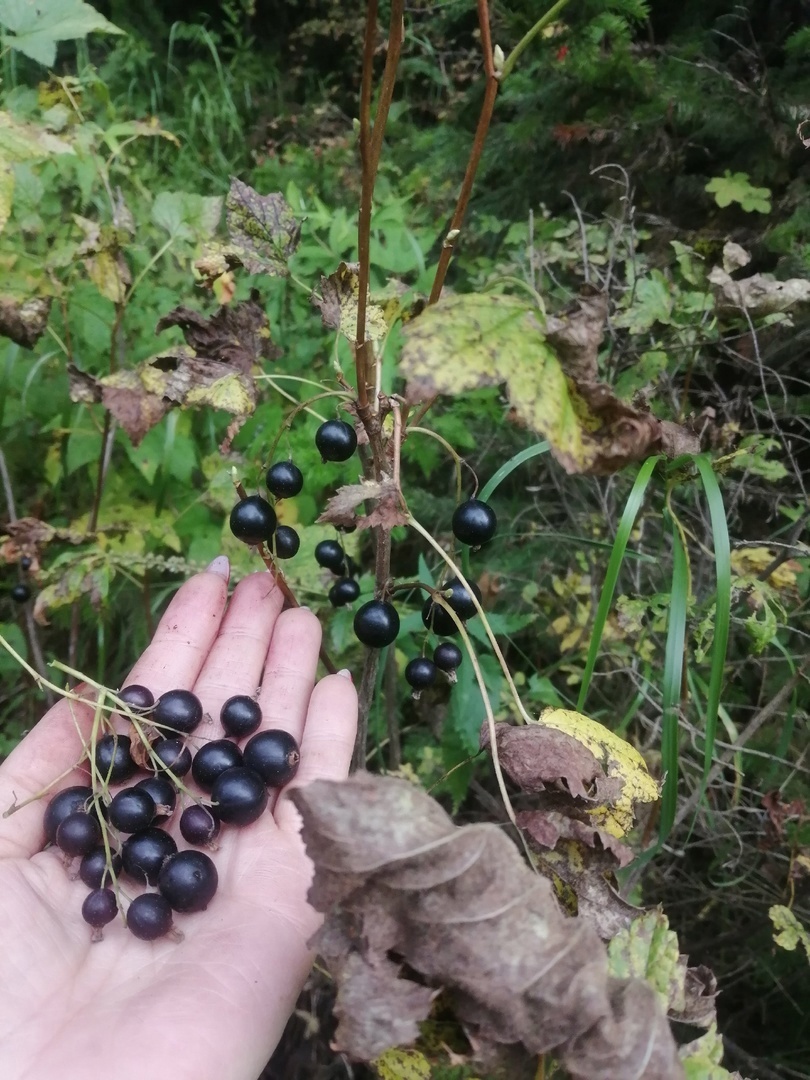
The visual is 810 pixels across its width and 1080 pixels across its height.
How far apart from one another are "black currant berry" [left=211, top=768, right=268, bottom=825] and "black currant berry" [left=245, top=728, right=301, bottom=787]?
0.03 metres

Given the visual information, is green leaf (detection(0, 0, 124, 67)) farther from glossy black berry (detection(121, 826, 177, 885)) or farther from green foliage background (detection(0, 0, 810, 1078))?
glossy black berry (detection(121, 826, 177, 885))

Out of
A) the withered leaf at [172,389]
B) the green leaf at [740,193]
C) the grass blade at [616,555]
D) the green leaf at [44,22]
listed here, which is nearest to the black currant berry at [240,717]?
the withered leaf at [172,389]

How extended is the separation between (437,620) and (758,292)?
1010 millimetres

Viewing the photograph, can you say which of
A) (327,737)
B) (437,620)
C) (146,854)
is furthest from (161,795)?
(437,620)

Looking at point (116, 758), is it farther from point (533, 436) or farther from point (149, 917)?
point (533, 436)

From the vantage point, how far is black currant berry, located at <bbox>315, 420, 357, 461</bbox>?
1.14m

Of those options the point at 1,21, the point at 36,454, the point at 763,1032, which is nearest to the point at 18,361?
the point at 36,454

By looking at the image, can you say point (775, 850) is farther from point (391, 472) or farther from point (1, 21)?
point (1, 21)

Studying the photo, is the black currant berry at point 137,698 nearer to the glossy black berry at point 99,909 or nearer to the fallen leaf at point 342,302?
the glossy black berry at point 99,909

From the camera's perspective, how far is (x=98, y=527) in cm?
215

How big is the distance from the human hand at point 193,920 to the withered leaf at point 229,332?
0.55m

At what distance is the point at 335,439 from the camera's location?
1.14m

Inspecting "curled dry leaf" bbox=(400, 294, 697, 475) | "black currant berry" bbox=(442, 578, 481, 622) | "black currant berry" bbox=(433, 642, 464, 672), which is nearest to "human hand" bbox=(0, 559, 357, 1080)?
"black currant berry" bbox=(433, 642, 464, 672)

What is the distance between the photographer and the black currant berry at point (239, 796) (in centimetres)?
134
